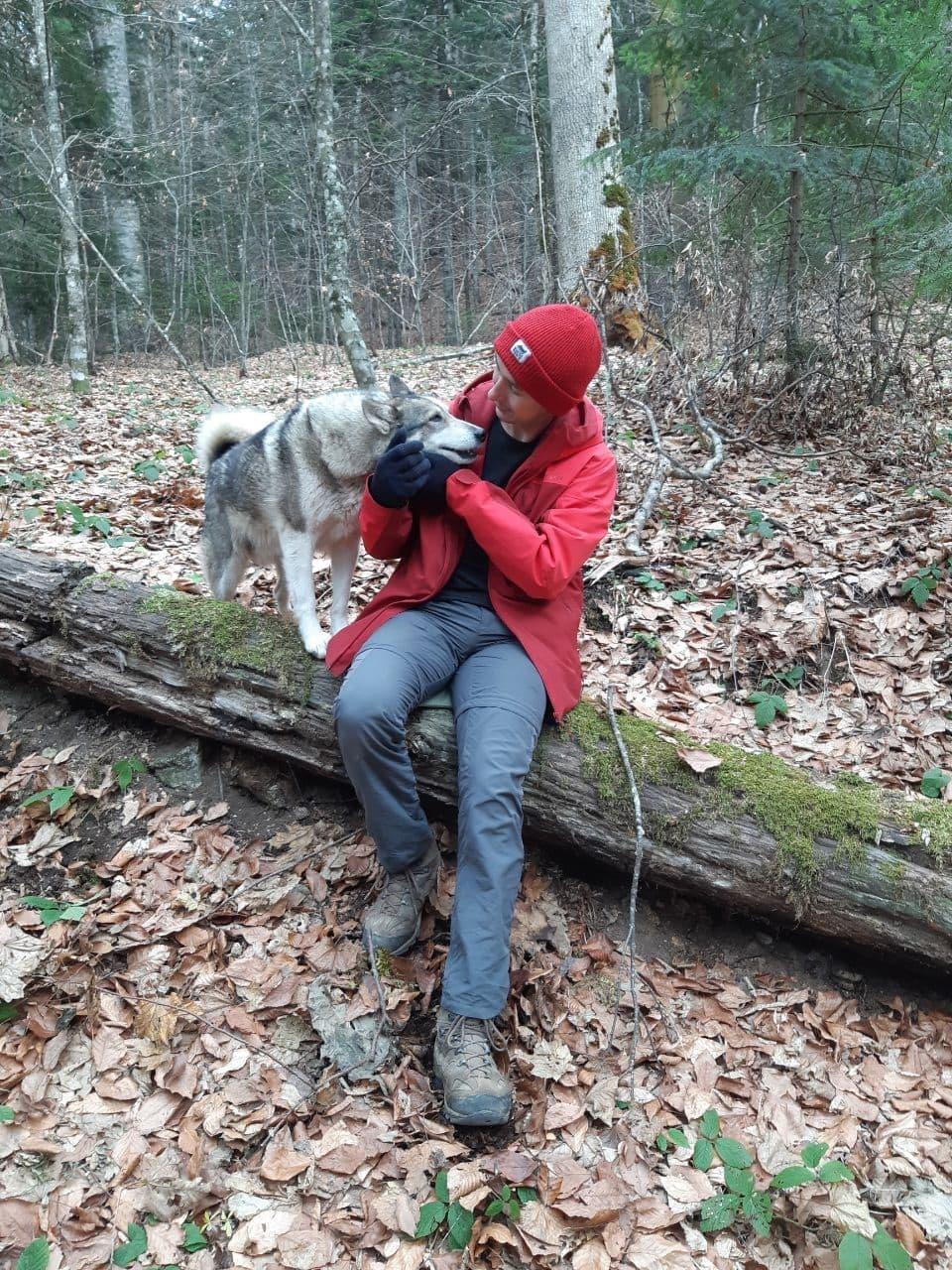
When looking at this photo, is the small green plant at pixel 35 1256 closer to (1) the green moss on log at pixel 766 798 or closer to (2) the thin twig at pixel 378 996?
(2) the thin twig at pixel 378 996

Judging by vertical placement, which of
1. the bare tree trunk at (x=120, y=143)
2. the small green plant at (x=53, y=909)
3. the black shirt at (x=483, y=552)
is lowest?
the small green plant at (x=53, y=909)

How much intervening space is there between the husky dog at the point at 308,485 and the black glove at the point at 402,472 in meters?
0.25

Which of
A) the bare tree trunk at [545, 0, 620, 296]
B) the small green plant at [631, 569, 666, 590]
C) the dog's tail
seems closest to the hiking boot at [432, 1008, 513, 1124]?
the small green plant at [631, 569, 666, 590]

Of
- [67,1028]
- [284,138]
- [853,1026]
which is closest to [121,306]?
[284,138]

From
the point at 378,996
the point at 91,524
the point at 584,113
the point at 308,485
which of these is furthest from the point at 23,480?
the point at 584,113

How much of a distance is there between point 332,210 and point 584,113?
9.63 ft

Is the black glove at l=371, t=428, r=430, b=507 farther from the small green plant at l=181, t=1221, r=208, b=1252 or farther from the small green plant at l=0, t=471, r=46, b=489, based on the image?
the small green plant at l=0, t=471, r=46, b=489

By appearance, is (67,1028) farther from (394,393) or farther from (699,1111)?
(394,393)

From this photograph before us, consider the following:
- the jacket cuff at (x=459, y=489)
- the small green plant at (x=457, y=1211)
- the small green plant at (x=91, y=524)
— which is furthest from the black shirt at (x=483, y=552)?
the small green plant at (x=91, y=524)

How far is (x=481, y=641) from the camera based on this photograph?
297 centimetres

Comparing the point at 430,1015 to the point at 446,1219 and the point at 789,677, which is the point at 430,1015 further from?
the point at 789,677

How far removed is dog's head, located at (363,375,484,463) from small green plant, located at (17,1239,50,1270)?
9.17 feet

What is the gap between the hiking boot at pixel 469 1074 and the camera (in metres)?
2.31

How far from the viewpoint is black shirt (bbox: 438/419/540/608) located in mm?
3070
